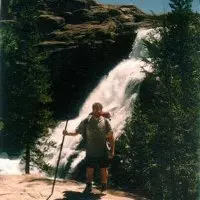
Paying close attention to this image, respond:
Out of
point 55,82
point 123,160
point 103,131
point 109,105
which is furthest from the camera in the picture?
point 55,82

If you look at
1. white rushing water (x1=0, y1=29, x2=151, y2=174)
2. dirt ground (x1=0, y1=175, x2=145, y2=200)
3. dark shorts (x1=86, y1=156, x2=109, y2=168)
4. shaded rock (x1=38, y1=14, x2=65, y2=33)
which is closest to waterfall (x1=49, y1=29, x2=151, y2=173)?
white rushing water (x1=0, y1=29, x2=151, y2=174)

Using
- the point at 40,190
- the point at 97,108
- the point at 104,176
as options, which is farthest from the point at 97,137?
the point at 40,190

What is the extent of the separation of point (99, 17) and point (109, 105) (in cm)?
1681

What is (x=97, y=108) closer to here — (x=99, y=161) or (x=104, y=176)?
(x=99, y=161)

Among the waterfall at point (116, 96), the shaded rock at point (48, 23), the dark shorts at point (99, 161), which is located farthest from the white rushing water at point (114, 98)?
the dark shorts at point (99, 161)

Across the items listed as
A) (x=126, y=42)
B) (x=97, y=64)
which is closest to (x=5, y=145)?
(x=97, y=64)

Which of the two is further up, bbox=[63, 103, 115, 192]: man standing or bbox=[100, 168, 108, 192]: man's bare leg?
bbox=[63, 103, 115, 192]: man standing

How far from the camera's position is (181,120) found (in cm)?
2514

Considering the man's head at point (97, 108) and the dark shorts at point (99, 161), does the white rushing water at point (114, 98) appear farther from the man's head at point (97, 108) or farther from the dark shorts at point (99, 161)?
the man's head at point (97, 108)

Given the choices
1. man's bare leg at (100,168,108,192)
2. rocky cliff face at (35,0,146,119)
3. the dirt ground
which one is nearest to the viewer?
the dirt ground

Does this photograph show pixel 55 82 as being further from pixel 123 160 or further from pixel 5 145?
pixel 123 160

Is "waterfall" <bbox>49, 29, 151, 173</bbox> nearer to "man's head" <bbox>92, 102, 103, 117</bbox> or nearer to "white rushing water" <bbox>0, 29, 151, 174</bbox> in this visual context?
"white rushing water" <bbox>0, 29, 151, 174</bbox>

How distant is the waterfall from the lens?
120 ft

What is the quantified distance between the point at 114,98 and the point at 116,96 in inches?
10.1
